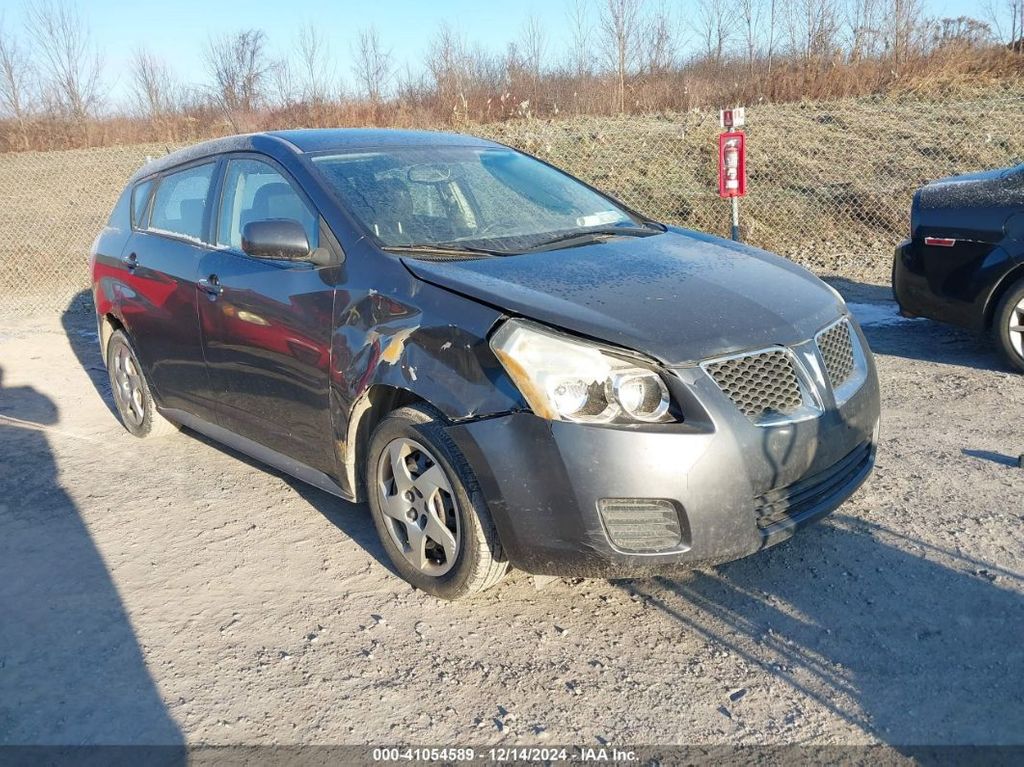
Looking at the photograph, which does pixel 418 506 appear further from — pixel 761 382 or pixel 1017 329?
pixel 1017 329

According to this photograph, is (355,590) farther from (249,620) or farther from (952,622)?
(952,622)

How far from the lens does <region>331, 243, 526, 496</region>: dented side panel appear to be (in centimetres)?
307

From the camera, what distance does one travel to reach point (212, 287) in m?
4.29

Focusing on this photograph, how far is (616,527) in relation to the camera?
297 centimetres

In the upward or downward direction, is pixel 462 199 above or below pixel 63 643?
above

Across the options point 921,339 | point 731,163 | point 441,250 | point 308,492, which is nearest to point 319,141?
point 441,250

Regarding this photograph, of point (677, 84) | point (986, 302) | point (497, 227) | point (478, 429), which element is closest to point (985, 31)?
point (677, 84)

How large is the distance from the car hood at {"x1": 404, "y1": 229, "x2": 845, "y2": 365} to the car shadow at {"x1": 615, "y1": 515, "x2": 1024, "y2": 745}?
94 cm

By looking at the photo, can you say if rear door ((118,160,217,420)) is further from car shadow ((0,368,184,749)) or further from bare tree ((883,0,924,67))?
bare tree ((883,0,924,67))

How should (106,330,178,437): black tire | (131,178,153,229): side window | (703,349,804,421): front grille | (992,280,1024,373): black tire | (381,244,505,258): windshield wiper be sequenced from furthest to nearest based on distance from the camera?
(992,280,1024,373): black tire
(106,330,178,437): black tire
(131,178,153,229): side window
(381,244,505,258): windshield wiper
(703,349,804,421): front grille

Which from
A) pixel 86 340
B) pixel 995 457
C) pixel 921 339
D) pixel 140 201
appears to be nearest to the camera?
pixel 995 457

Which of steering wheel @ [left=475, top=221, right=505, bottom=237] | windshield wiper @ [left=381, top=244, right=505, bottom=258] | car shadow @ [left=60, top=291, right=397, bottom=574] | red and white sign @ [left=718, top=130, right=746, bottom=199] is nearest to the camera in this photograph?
windshield wiper @ [left=381, top=244, right=505, bottom=258]

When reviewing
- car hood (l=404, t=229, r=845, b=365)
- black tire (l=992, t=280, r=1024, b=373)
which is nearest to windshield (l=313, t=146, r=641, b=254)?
car hood (l=404, t=229, r=845, b=365)

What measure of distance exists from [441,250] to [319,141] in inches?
43.6
